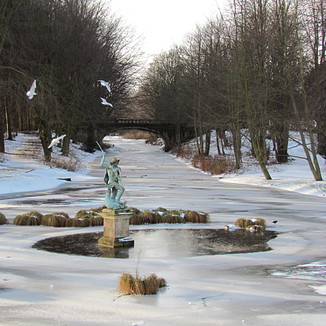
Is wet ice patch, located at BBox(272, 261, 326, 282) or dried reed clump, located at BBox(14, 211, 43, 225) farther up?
dried reed clump, located at BBox(14, 211, 43, 225)

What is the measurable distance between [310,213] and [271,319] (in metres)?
12.2

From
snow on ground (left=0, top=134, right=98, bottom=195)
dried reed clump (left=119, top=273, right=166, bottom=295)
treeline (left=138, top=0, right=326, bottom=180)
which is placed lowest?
snow on ground (left=0, top=134, right=98, bottom=195)

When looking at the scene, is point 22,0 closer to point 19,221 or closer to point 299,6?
point 299,6

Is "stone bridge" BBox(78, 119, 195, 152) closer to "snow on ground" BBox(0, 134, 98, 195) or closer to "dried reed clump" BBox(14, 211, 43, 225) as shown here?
"snow on ground" BBox(0, 134, 98, 195)

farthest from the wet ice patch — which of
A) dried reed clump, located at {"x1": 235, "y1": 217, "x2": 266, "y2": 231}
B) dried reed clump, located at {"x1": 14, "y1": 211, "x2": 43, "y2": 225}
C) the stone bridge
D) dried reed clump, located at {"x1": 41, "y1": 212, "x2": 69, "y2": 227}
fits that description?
the stone bridge

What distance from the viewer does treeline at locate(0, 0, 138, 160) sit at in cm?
3098

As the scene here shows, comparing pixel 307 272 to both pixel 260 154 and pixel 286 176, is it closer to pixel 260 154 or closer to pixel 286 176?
pixel 260 154

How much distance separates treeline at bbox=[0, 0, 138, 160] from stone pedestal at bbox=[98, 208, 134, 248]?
693 inches

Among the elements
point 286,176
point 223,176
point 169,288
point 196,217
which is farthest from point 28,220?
point 223,176

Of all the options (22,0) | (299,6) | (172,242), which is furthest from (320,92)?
(172,242)

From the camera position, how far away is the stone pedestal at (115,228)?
37.7 feet

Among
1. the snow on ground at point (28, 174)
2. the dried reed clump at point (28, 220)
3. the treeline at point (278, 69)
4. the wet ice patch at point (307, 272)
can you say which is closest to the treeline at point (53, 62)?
the snow on ground at point (28, 174)

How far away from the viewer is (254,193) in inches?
1029

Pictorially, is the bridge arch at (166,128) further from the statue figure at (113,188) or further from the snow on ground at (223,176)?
the statue figure at (113,188)
